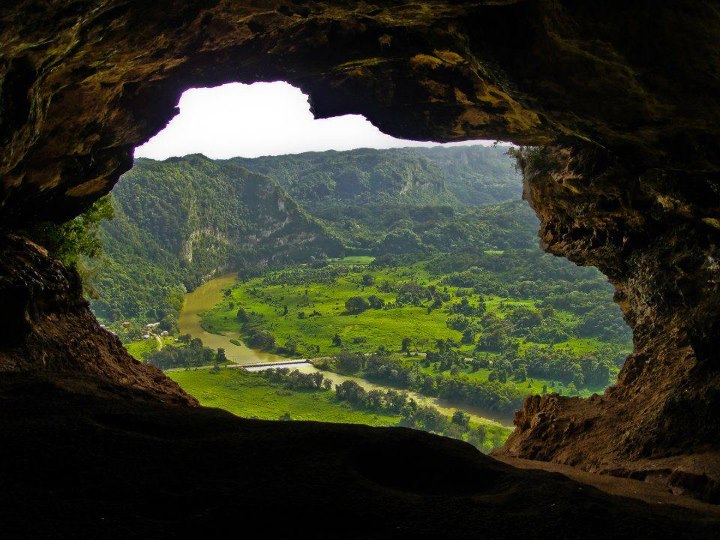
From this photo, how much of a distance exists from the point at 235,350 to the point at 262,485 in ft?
381

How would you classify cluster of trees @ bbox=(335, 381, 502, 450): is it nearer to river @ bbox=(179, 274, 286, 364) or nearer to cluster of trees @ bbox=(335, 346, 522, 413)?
cluster of trees @ bbox=(335, 346, 522, 413)

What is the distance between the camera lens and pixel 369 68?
71.6ft

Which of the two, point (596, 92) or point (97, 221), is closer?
point (596, 92)

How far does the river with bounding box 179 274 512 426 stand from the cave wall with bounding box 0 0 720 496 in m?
65.1

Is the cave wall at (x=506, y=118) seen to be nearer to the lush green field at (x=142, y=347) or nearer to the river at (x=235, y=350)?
the river at (x=235, y=350)

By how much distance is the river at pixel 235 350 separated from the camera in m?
86.9

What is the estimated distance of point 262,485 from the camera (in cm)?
747

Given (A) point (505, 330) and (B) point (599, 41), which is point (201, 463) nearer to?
(B) point (599, 41)

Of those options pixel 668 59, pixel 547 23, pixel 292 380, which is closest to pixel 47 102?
pixel 547 23

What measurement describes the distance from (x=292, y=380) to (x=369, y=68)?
78238 mm

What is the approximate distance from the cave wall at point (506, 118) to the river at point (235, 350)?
214ft

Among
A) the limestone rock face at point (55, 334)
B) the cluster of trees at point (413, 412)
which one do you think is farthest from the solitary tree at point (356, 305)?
the limestone rock face at point (55, 334)

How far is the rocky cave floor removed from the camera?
6727 mm

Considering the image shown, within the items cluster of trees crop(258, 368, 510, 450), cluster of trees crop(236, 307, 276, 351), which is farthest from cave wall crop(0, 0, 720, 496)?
cluster of trees crop(236, 307, 276, 351)
